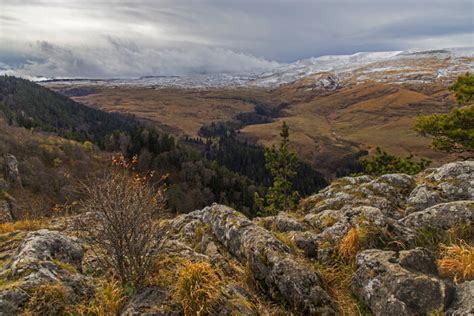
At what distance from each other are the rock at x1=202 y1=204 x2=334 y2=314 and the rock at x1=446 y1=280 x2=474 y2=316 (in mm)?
2317

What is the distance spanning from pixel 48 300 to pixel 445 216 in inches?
422

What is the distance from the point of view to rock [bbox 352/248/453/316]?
607 cm

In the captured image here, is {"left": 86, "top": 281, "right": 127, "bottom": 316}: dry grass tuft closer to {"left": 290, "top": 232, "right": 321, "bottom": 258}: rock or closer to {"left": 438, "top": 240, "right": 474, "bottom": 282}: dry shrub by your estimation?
{"left": 290, "top": 232, "right": 321, "bottom": 258}: rock

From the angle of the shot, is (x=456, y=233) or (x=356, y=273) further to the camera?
(x=456, y=233)

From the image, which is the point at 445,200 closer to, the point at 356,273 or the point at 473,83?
the point at 356,273

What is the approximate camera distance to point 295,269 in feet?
25.1

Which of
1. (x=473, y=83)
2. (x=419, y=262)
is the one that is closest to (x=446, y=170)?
(x=419, y=262)

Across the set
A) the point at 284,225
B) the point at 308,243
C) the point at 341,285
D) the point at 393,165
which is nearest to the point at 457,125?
the point at 393,165

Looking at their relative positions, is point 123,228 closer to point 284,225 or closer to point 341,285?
point 341,285

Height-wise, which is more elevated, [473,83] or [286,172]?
[473,83]

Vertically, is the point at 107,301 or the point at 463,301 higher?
the point at 463,301

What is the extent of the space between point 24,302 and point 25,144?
80981 millimetres

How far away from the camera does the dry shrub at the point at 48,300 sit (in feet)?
19.1

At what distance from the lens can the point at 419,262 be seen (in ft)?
23.0
